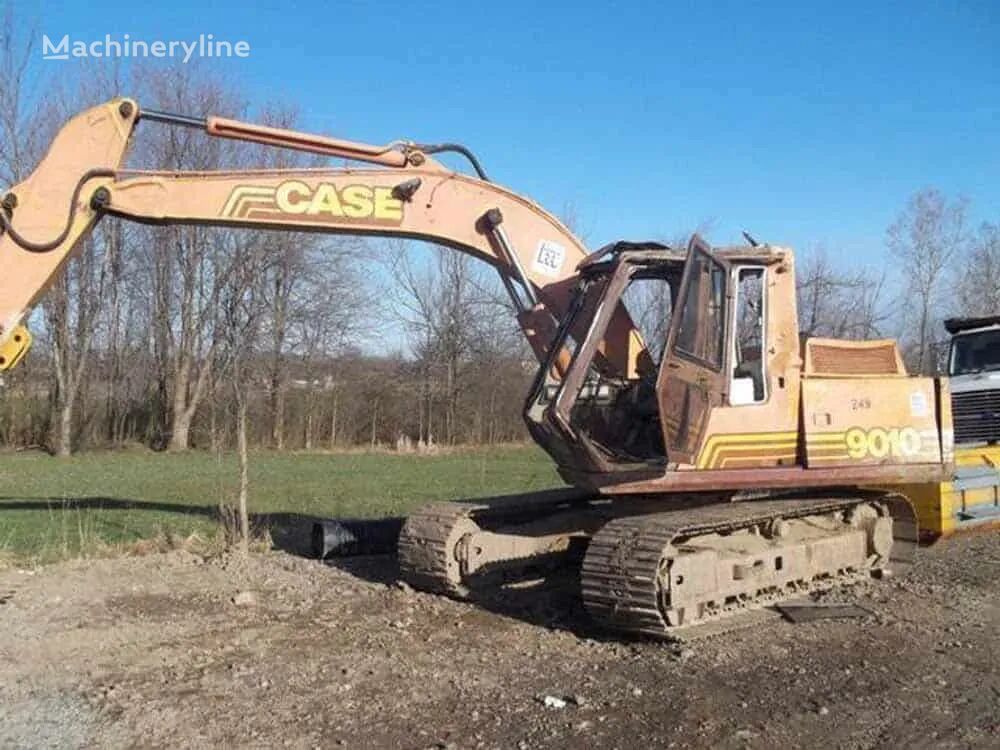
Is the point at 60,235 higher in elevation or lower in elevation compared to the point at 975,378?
higher

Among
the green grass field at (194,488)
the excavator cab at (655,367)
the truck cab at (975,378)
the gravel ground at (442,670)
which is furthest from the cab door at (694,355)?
the green grass field at (194,488)

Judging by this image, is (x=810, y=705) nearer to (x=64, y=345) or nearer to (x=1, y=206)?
(x=1, y=206)

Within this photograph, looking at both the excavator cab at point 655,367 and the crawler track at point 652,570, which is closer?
the crawler track at point 652,570

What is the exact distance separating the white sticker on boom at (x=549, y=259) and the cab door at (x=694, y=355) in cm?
133

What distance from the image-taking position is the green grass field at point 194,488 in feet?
41.1

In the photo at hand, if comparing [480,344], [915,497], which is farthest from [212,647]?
[480,344]

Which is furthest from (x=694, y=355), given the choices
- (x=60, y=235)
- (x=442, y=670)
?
(x=60, y=235)

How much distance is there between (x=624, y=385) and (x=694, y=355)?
796 millimetres

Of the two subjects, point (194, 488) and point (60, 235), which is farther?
point (194, 488)

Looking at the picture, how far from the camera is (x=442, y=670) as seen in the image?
6543mm

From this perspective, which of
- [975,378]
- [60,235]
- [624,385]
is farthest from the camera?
[975,378]

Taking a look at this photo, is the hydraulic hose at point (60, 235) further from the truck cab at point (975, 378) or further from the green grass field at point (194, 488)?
the truck cab at point (975, 378)

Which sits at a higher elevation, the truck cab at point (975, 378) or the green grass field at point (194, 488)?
the truck cab at point (975, 378)

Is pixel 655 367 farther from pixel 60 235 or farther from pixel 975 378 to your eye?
pixel 975 378
